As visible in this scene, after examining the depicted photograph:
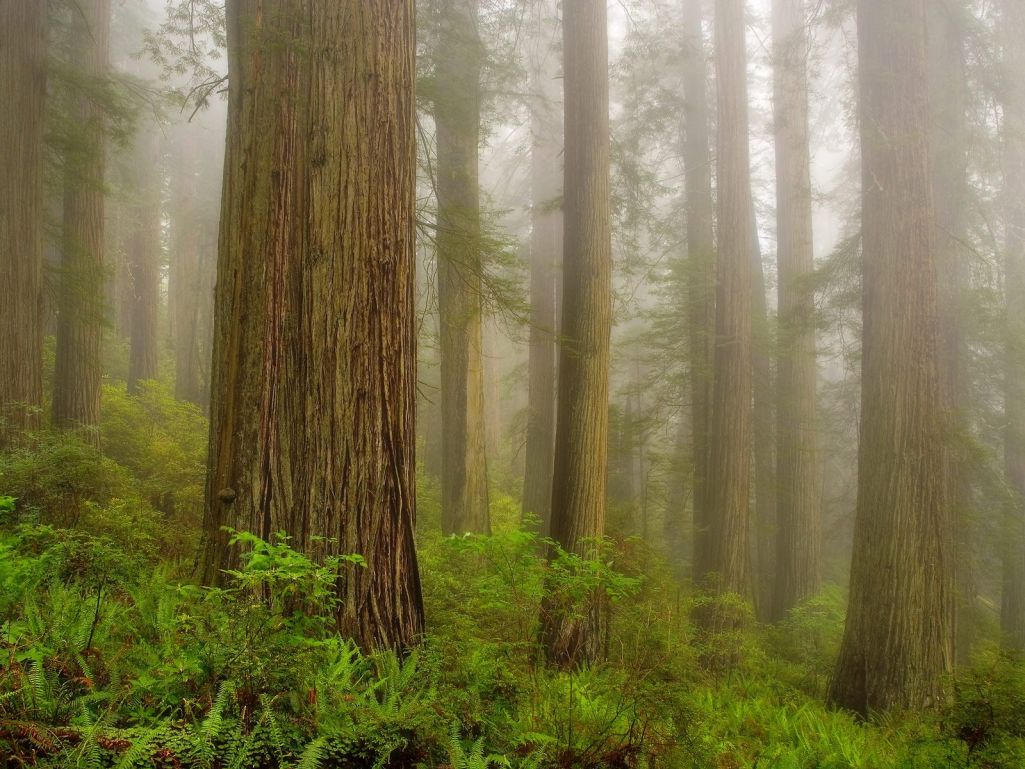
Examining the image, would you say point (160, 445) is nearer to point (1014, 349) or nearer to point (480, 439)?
point (480, 439)

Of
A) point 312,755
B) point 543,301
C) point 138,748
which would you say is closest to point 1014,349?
point 543,301

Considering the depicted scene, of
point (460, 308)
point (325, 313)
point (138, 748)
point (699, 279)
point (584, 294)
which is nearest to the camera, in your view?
point (138, 748)

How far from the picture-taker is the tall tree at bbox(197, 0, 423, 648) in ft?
11.7

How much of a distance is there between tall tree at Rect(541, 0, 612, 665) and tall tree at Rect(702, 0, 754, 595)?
3.52 meters

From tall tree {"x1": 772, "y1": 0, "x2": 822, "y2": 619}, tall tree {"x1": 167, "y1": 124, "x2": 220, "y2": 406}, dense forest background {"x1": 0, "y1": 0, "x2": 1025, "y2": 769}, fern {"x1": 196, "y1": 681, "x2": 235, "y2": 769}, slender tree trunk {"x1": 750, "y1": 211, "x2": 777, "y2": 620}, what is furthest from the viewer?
tall tree {"x1": 167, "y1": 124, "x2": 220, "y2": 406}

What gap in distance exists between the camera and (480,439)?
1006 cm

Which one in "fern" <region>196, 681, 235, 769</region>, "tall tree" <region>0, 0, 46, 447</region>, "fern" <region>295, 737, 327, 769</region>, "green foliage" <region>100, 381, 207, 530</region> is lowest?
"fern" <region>295, 737, 327, 769</region>

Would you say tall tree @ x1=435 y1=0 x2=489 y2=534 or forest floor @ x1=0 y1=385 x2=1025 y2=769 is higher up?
tall tree @ x1=435 y1=0 x2=489 y2=534

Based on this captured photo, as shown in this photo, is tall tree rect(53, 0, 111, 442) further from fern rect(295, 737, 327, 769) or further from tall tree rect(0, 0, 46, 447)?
fern rect(295, 737, 327, 769)

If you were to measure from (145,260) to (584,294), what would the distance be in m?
17.6

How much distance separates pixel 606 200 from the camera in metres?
7.43

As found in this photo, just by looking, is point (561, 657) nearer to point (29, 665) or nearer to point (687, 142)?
point (29, 665)

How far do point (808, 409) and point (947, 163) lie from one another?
16.6 ft

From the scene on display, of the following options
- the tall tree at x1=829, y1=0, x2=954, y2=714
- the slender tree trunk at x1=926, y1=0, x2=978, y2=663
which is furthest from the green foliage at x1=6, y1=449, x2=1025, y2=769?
the slender tree trunk at x1=926, y1=0, x2=978, y2=663
